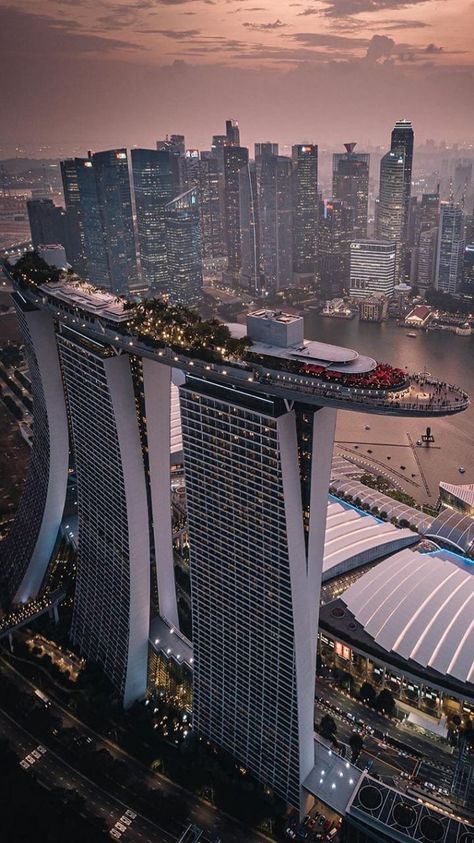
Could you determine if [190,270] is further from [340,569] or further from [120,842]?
[120,842]

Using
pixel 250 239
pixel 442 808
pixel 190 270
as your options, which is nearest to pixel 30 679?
pixel 442 808

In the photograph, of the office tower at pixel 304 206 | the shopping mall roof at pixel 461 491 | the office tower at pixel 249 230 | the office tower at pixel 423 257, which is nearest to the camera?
the shopping mall roof at pixel 461 491

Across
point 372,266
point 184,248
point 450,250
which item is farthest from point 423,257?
point 184,248

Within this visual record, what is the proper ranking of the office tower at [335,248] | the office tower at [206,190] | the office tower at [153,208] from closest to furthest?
the office tower at [153,208], the office tower at [335,248], the office tower at [206,190]

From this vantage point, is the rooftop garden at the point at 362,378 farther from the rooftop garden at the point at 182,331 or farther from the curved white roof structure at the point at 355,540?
the curved white roof structure at the point at 355,540

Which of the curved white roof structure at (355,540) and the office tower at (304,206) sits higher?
the office tower at (304,206)

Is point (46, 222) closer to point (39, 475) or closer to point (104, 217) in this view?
point (104, 217)

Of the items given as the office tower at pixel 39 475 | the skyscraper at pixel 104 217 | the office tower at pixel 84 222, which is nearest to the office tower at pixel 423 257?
the skyscraper at pixel 104 217
